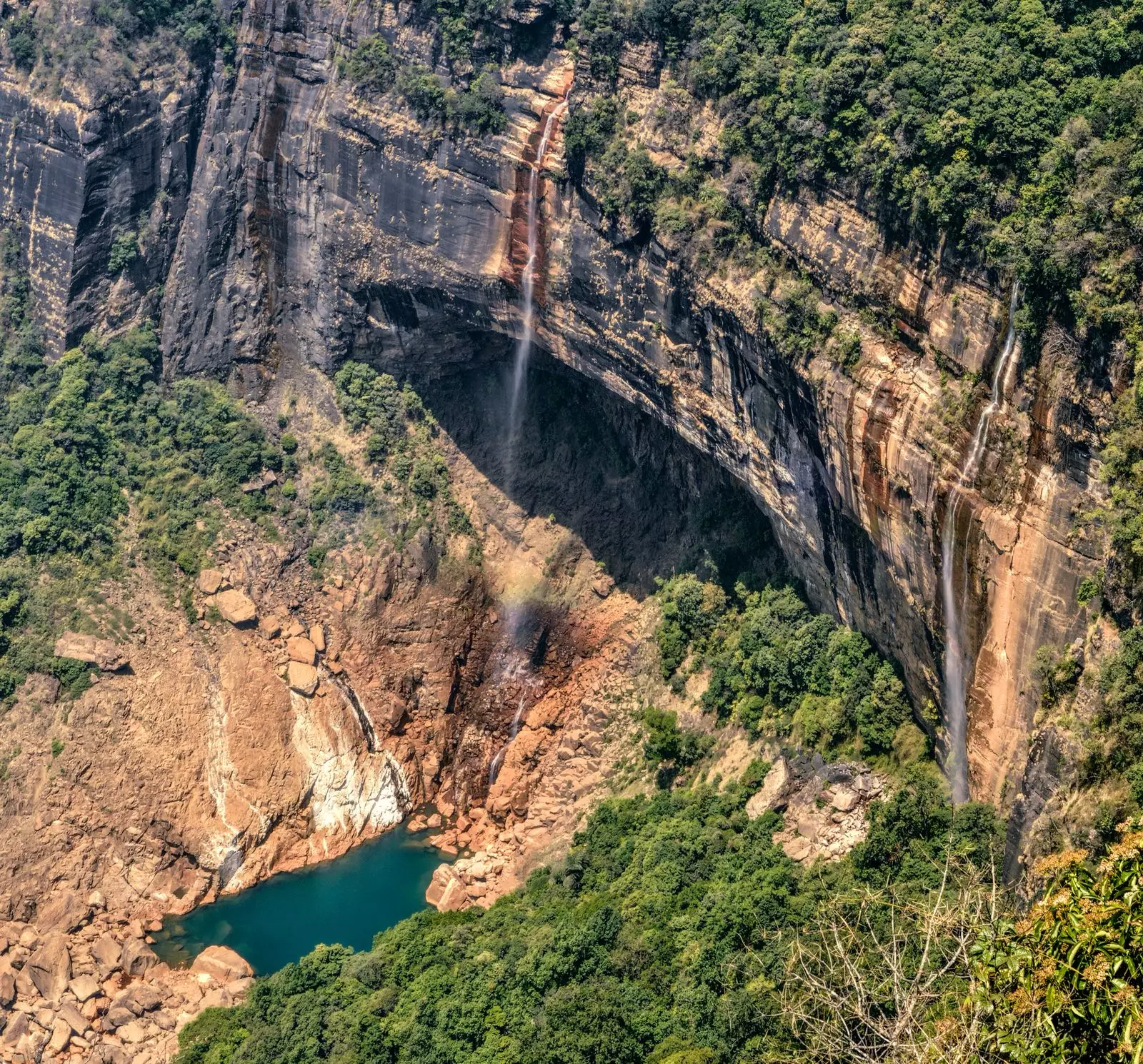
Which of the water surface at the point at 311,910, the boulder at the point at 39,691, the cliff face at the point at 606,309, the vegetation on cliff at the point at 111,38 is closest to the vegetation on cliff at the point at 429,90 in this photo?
the cliff face at the point at 606,309

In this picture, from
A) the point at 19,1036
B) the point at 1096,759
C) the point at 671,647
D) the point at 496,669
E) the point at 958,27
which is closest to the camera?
the point at 1096,759

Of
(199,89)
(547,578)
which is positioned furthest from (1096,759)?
(199,89)

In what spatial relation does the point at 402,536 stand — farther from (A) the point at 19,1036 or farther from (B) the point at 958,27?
(B) the point at 958,27

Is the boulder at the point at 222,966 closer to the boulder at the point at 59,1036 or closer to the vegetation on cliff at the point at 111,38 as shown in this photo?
the boulder at the point at 59,1036

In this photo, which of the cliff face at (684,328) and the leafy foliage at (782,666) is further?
the leafy foliage at (782,666)

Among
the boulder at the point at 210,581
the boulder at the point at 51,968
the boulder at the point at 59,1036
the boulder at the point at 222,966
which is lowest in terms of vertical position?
the boulder at the point at 59,1036
